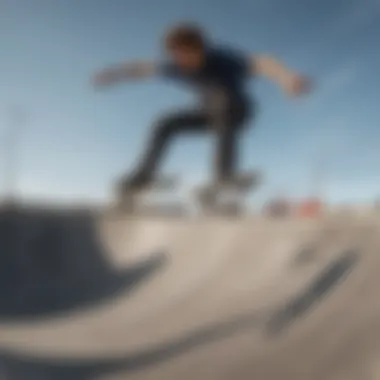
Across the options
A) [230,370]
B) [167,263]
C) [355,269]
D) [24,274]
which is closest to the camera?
[230,370]

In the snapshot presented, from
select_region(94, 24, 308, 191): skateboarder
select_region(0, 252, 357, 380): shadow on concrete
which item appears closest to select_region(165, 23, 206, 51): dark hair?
select_region(94, 24, 308, 191): skateboarder

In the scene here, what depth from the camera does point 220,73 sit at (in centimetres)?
629

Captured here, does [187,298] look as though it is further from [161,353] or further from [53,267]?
[53,267]

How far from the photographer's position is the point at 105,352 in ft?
11.8

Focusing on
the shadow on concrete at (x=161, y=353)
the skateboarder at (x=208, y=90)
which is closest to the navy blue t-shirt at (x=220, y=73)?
the skateboarder at (x=208, y=90)

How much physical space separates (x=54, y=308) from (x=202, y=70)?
329cm

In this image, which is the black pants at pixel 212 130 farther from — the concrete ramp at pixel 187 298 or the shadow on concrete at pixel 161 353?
the shadow on concrete at pixel 161 353

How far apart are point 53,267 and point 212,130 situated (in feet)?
8.18

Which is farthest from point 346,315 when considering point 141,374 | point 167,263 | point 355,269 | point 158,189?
point 158,189

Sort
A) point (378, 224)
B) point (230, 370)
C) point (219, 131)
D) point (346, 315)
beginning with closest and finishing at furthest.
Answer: point (230, 370)
point (346, 315)
point (378, 224)
point (219, 131)

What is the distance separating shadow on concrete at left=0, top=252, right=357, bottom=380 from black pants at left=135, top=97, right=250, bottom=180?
91.2 inches

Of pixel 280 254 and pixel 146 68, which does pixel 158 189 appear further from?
pixel 280 254

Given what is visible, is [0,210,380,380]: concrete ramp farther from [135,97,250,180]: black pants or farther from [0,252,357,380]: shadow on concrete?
[135,97,250,180]: black pants

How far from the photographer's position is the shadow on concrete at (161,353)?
3.29m
